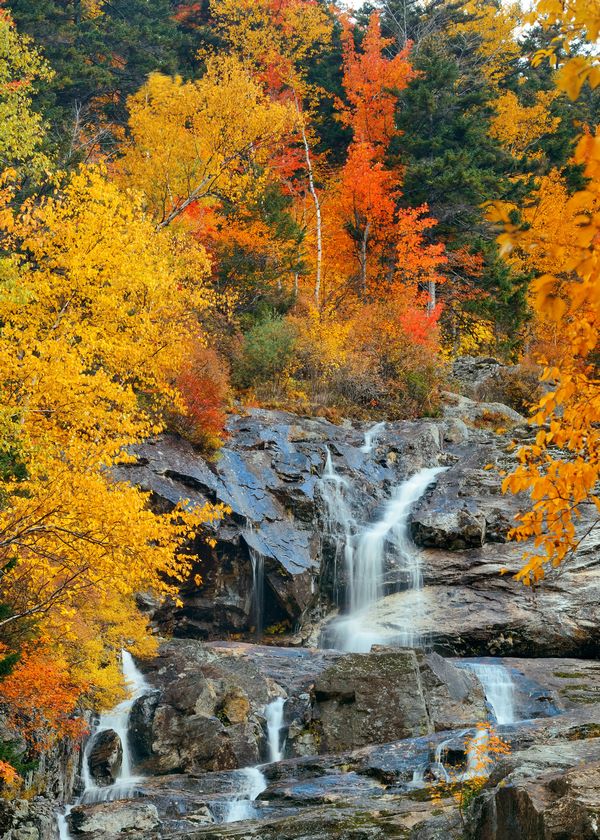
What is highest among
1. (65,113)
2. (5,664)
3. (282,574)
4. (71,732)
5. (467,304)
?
(65,113)

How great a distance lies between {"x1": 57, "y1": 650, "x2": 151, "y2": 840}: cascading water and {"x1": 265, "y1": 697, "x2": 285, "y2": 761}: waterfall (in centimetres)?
199

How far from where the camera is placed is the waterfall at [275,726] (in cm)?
1115

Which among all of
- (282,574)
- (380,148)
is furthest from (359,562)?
(380,148)

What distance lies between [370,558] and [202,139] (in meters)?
11.7

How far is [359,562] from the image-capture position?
16.8 m

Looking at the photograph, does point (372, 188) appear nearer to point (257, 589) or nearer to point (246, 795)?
point (257, 589)

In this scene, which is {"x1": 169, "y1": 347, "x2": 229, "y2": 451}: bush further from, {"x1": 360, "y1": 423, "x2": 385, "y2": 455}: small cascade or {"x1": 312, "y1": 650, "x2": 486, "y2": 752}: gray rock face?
{"x1": 312, "y1": 650, "x2": 486, "y2": 752}: gray rock face

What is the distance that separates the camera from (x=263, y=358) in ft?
71.6

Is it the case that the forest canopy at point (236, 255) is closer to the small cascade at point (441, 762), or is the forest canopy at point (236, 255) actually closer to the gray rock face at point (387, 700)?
the gray rock face at point (387, 700)

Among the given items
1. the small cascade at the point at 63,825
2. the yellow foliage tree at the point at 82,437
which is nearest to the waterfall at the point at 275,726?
the yellow foliage tree at the point at 82,437

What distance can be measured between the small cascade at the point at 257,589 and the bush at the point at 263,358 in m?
7.29

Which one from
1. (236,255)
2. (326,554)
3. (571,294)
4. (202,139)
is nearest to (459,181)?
(236,255)

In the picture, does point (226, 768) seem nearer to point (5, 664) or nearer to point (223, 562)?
point (5, 664)

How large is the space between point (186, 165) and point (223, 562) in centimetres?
1122
